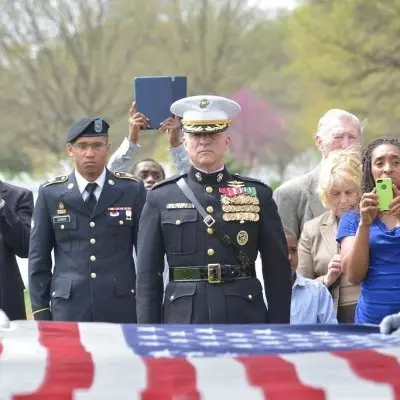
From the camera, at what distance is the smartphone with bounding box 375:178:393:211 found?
6.01 metres

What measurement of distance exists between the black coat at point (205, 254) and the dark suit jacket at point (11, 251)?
1460mm

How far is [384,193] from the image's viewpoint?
6.02m

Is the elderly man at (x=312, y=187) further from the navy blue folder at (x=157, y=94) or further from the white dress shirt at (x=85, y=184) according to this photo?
the white dress shirt at (x=85, y=184)

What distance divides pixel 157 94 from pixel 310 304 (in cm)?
177

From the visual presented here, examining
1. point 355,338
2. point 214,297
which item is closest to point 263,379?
point 355,338

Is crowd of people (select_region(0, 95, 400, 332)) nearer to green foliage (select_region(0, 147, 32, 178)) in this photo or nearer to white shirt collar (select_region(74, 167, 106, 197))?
white shirt collar (select_region(74, 167, 106, 197))

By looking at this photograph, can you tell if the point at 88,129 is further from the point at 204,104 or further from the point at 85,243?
the point at 204,104

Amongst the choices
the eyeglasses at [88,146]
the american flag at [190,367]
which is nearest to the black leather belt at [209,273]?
the american flag at [190,367]

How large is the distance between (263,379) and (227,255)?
1.67m

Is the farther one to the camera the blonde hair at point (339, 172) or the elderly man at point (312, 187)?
the elderly man at point (312, 187)

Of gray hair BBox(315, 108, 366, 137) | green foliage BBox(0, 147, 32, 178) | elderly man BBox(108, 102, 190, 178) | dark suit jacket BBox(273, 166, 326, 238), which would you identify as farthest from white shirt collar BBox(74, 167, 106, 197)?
green foliage BBox(0, 147, 32, 178)

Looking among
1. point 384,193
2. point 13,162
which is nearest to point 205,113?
point 384,193

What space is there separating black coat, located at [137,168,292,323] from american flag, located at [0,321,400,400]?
47.9 inches

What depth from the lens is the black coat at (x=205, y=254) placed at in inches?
243
